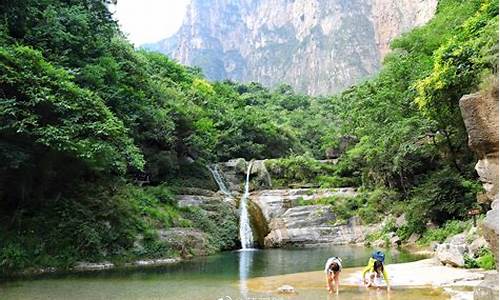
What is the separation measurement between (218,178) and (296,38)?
4418 inches

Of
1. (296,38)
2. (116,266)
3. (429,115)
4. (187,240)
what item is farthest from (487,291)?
(296,38)

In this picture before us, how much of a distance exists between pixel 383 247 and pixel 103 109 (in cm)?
1766

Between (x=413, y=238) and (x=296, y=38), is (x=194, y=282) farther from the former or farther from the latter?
(x=296, y=38)

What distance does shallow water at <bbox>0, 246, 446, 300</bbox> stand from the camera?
13531 mm

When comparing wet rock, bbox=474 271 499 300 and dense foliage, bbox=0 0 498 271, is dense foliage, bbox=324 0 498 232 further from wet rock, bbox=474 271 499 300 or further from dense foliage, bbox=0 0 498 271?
wet rock, bbox=474 271 499 300

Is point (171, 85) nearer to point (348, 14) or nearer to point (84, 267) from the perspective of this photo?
point (84, 267)

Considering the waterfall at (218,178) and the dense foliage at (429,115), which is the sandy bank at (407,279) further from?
the waterfall at (218,178)

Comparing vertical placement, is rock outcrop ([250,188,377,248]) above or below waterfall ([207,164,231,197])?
below

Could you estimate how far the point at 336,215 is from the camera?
115ft

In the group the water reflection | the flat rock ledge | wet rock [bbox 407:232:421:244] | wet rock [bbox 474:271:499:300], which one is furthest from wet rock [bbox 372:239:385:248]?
wet rock [bbox 474:271:499:300]

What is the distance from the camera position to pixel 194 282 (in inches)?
658

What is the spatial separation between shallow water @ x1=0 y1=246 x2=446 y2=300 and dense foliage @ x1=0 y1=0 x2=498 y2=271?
139 inches

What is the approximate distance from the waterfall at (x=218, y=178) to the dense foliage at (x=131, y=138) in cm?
109

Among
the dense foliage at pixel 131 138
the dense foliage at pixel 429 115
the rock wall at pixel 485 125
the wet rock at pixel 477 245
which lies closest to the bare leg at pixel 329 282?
the rock wall at pixel 485 125
